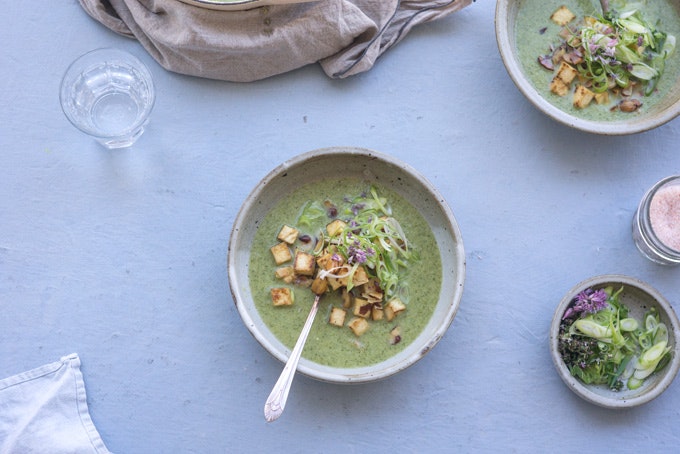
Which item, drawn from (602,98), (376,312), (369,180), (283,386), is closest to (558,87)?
(602,98)

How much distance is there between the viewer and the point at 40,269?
2.73m

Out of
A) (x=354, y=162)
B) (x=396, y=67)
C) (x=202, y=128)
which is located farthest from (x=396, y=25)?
(x=202, y=128)

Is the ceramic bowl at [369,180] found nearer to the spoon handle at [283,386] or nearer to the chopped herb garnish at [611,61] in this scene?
the spoon handle at [283,386]

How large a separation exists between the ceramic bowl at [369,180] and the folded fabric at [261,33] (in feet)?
1.07

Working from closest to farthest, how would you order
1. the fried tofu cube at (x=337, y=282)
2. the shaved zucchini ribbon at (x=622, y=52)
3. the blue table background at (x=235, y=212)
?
the fried tofu cube at (x=337, y=282)
the blue table background at (x=235, y=212)
the shaved zucchini ribbon at (x=622, y=52)

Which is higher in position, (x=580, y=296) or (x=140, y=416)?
(x=580, y=296)

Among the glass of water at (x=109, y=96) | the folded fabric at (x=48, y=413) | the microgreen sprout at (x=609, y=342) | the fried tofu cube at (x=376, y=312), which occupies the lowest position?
the folded fabric at (x=48, y=413)

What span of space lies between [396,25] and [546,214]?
0.76 m

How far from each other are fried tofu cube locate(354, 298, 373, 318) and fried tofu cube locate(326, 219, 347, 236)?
206 millimetres

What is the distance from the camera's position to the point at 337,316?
2.59 meters

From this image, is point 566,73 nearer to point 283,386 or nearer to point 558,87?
point 558,87

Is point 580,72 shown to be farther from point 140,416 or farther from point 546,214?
point 140,416

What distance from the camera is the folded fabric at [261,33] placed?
2.72m

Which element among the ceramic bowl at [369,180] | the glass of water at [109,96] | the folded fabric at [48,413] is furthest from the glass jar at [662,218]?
the folded fabric at [48,413]
